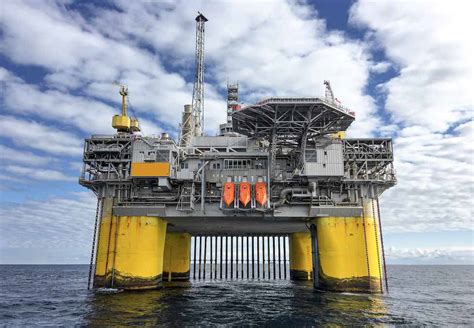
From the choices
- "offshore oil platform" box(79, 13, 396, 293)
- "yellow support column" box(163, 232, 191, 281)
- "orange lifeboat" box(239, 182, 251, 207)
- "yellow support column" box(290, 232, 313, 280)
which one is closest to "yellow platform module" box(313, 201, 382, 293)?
"offshore oil platform" box(79, 13, 396, 293)

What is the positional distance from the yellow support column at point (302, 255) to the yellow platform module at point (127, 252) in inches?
792

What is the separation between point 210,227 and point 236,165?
30.0 ft

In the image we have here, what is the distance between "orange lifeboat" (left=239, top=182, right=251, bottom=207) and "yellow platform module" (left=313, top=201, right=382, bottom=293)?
6391mm

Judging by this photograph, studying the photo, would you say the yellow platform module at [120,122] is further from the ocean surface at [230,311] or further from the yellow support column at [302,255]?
the yellow support column at [302,255]

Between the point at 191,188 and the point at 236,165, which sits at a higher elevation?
the point at 236,165

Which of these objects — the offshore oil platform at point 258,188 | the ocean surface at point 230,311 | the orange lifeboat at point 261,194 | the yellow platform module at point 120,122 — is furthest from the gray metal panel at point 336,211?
the yellow platform module at point 120,122

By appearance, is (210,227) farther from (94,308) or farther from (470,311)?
(470,311)

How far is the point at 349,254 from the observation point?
29422 millimetres

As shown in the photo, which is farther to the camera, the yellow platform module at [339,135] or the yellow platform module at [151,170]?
the yellow platform module at [339,135]

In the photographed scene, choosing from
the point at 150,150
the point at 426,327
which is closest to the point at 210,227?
Answer: the point at 150,150

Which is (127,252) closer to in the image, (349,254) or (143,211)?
(143,211)

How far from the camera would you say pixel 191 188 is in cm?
3138

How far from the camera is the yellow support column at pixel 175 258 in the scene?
42.7 meters

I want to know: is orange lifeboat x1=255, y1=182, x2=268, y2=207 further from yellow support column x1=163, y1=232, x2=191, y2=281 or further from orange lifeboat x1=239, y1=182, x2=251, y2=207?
yellow support column x1=163, y1=232, x2=191, y2=281
